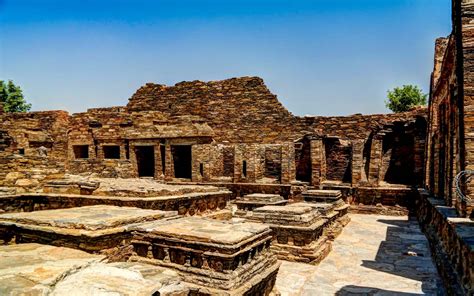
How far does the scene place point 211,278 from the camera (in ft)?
12.2

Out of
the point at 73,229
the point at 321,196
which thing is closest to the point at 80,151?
the point at 321,196

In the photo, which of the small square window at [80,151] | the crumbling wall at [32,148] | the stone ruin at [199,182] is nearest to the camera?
the stone ruin at [199,182]

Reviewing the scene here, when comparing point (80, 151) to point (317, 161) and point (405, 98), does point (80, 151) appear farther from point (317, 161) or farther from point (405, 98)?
point (405, 98)

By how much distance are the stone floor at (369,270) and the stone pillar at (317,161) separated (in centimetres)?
516

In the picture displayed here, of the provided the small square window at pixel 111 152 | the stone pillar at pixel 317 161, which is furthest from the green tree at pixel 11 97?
the stone pillar at pixel 317 161

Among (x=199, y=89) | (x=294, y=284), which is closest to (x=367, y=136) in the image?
(x=199, y=89)

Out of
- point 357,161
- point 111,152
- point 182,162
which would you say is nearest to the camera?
point 357,161

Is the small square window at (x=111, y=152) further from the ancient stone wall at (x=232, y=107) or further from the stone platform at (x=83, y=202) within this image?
the stone platform at (x=83, y=202)

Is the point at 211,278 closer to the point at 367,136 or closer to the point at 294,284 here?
the point at 294,284

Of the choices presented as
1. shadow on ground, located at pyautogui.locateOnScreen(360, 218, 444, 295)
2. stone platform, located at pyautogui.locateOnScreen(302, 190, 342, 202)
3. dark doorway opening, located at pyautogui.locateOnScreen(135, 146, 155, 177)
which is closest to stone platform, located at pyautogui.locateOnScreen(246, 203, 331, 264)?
shadow on ground, located at pyautogui.locateOnScreen(360, 218, 444, 295)

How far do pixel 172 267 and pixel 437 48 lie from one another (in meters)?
12.9

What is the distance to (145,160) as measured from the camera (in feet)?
58.7

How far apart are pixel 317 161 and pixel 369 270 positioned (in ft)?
27.5

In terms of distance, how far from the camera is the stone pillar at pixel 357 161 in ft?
45.3
